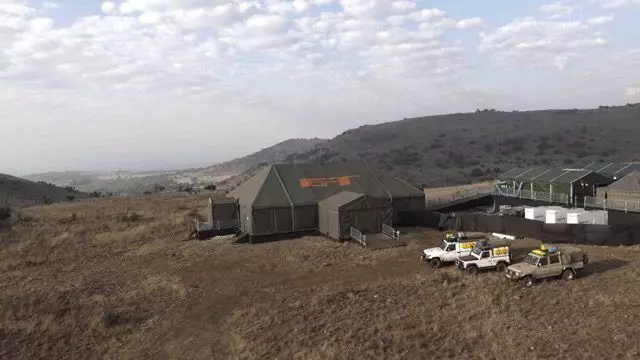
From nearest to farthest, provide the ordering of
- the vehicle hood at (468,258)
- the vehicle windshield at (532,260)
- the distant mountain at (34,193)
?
the vehicle windshield at (532,260) → the vehicle hood at (468,258) → the distant mountain at (34,193)

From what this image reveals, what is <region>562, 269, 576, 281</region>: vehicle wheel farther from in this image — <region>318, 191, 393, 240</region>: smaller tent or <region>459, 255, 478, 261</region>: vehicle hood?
<region>318, 191, 393, 240</region>: smaller tent

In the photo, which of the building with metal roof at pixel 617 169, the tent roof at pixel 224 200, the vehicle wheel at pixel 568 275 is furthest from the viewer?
the building with metal roof at pixel 617 169

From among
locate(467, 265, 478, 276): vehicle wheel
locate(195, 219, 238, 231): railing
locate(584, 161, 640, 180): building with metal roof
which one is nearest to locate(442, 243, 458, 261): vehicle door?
locate(467, 265, 478, 276): vehicle wheel

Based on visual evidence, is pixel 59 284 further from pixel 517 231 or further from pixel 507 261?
pixel 517 231

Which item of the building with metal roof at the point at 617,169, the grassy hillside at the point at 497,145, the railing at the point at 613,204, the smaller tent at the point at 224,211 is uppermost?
the grassy hillside at the point at 497,145

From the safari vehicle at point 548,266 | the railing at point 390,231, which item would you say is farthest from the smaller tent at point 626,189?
the railing at point 390,231

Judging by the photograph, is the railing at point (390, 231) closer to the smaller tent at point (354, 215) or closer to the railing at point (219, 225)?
the smaller tent at point (354, 215)

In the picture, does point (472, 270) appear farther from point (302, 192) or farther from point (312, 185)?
point (312, 185)

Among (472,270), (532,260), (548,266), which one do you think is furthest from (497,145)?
(548,266)
